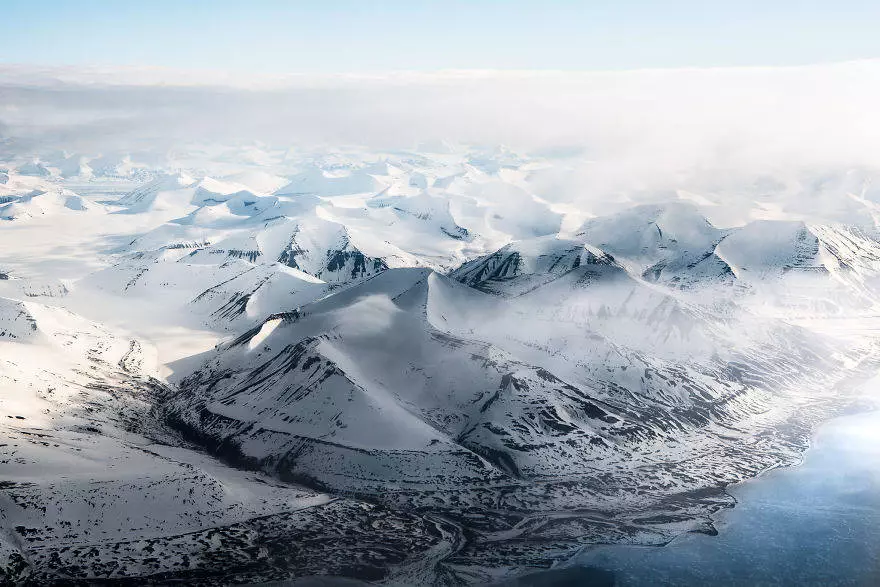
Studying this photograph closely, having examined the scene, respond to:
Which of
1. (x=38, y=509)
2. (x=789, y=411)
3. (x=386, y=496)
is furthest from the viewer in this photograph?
(x=789, y=411)

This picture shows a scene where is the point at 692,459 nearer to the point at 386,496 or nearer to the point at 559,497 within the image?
the point at 559,497

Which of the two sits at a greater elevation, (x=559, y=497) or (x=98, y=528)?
(x=98, y=528)

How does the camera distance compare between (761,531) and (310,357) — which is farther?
(310,357)

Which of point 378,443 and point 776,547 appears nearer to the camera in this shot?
point 776,547

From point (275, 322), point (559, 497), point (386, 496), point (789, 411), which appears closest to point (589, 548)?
point (559, 497)

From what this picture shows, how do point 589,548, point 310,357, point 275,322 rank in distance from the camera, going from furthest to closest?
Result: point 275,322, point 310,357, point 589,548

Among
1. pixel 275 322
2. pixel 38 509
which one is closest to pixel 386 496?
pixel 38 509
